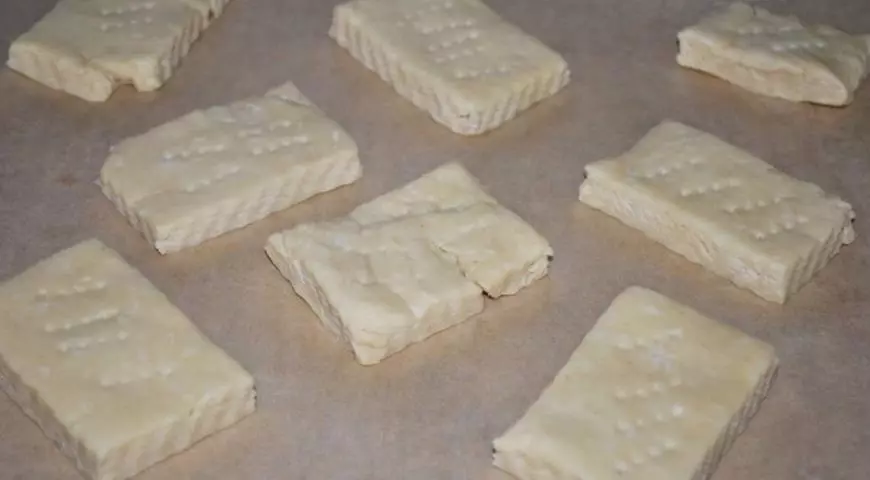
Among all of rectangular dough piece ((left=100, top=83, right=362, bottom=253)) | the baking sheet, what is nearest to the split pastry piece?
the baking sheet

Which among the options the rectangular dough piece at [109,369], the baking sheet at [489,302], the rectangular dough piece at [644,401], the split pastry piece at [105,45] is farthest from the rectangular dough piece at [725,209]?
the split pastry piece at [105,45]

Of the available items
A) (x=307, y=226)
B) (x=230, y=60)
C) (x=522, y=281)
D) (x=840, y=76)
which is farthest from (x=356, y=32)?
(x=840, y=76)

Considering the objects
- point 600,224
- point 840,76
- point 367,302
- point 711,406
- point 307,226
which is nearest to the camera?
point 711,406

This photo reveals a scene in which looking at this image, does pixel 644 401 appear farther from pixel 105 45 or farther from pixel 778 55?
pixel 105 45

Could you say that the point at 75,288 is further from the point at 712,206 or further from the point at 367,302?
the point at 712,206

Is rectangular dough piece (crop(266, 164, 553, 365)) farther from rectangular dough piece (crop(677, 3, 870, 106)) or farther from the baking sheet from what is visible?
rectangular dough piece (crop(677, 3, 870, 106))
